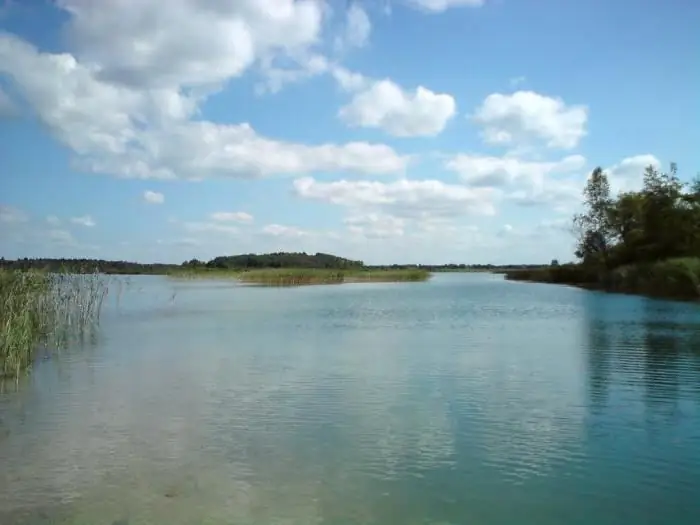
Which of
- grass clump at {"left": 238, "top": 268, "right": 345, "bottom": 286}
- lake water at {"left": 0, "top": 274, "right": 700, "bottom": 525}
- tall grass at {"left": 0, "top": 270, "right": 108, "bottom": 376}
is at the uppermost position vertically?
grass clump at {"left": 238, "top": 268, "right": 345, "bottom": 286}

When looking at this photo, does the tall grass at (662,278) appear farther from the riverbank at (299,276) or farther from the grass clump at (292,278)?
the riverbank at (299,276)

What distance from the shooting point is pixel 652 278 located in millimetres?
40406

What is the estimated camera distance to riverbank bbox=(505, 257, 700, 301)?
3494 centimetres

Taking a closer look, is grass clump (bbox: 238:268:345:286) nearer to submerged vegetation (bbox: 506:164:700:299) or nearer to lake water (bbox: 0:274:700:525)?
submerged vegetation (bbox: 506:164:700:299)

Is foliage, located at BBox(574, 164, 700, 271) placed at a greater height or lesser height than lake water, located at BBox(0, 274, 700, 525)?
greater

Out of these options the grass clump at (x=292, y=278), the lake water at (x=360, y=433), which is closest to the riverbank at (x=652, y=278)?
the lake water at (x=360, y=433)

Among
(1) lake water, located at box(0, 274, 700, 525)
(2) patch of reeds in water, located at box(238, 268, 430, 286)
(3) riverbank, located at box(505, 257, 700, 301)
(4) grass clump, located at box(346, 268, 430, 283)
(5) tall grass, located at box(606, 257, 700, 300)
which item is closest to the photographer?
(1) lake water, located at box(0, 274, 700, 525)

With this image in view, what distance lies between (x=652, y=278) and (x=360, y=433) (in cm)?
3546

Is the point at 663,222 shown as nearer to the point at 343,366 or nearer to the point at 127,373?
the point at 343,366

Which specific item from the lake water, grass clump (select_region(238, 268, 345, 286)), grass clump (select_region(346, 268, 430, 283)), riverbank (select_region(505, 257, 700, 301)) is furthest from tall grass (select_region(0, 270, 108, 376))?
grass clump (select_region(346, 268, 430, 283))

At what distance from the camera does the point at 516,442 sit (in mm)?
8750

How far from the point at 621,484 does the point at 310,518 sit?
3182 millimetres

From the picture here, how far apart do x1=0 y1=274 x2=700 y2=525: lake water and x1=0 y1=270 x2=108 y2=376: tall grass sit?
734mm

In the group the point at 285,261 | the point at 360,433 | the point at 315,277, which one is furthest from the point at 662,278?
the point at 285,261
